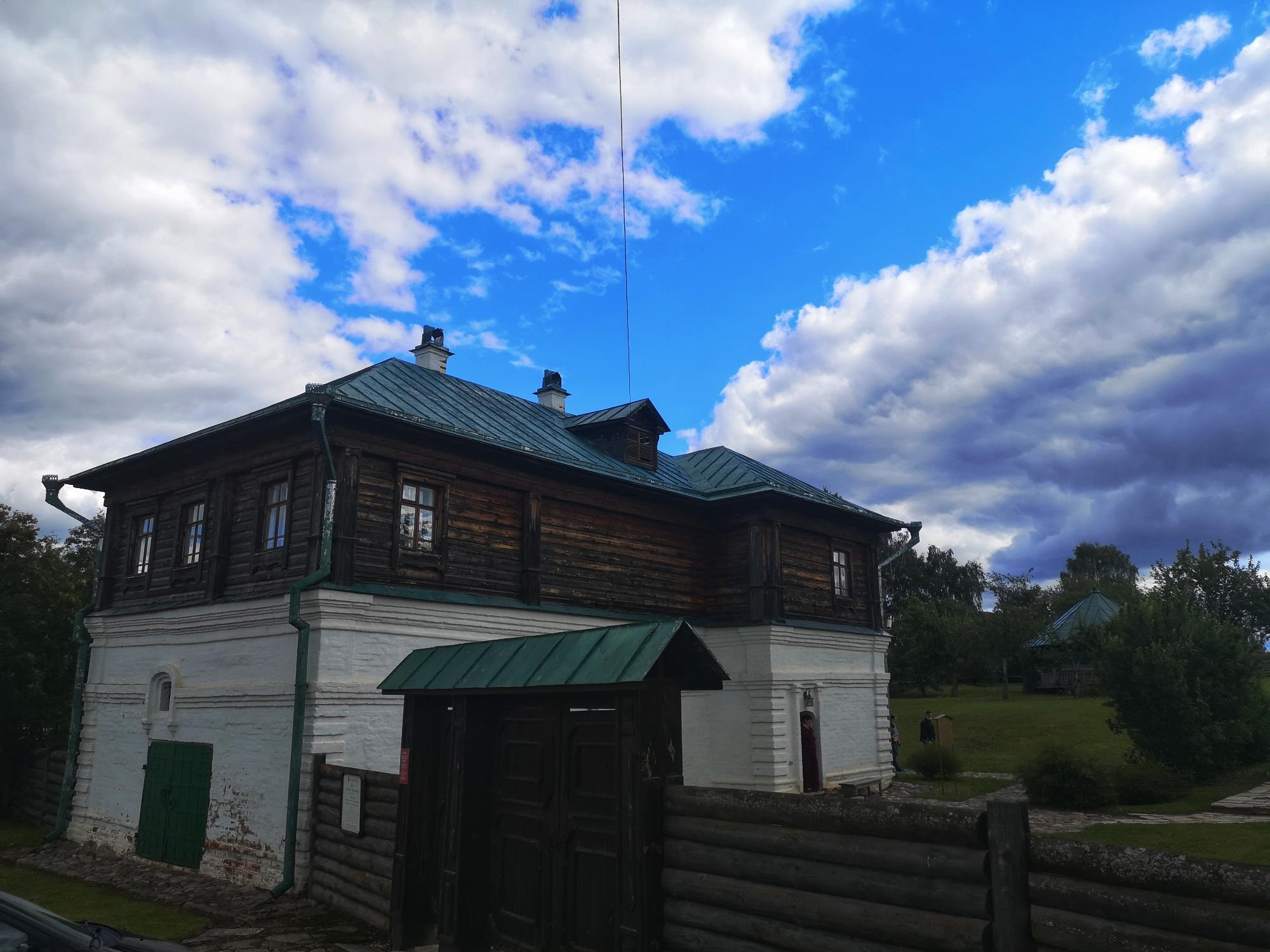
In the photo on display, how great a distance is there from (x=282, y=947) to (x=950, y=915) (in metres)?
7.83

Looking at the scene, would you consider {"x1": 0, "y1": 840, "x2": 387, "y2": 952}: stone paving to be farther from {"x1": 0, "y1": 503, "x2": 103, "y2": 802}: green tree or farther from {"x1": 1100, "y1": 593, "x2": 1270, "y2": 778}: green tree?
{"x1": 1100, "y1": 593, "x2": 1270, "y2": 778}: green tree

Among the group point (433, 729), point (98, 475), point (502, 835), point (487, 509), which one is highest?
point (98, 475)

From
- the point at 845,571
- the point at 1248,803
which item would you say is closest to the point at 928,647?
the point at 845,571

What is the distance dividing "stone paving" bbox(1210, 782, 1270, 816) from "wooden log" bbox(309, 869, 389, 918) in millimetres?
14662

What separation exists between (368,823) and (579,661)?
5.29m

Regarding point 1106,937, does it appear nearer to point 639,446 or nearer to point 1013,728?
point 639,446

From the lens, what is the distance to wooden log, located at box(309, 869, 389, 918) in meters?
10.1

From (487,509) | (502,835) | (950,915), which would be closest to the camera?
(950,915)

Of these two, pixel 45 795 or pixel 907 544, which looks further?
pixel 907 544

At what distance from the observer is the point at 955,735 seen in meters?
30.9

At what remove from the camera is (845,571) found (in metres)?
23.7

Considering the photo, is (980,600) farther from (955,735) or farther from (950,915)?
(950,915)

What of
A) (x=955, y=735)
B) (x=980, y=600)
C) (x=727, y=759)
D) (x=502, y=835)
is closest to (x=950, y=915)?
(x=502, y=835)

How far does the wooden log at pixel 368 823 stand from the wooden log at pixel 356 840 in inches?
1.3
